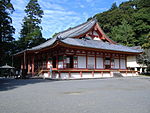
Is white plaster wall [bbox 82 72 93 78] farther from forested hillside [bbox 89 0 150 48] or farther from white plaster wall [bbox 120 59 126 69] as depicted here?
forested hillside [bbox 89 0 150 48]

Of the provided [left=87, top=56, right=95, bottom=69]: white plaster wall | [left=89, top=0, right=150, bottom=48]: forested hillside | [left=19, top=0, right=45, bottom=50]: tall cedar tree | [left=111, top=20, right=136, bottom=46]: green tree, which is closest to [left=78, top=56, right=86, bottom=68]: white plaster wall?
[left=87, top=56, right=95, bottom=69]: white plaster wall

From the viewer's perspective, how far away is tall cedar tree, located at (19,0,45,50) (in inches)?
1444

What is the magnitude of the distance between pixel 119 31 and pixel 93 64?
3182 cm

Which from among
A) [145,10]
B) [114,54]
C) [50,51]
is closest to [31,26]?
[50,51]

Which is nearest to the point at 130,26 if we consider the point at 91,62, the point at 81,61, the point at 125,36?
the point at 125,36

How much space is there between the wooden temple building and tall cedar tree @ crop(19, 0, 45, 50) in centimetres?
1252

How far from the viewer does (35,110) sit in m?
4.32

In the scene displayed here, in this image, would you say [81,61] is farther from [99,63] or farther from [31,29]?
[31,29]

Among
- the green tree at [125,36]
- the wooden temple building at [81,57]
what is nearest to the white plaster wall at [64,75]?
the wooden temple building at [81,57]

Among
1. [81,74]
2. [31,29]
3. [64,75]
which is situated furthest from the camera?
[31,29]

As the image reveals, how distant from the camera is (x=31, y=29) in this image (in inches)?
1649

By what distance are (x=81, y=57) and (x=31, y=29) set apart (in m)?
26.6

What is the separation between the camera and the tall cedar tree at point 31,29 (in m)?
36.7

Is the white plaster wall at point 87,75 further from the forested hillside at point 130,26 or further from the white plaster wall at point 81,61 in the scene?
the forested hillside at point 130,26
